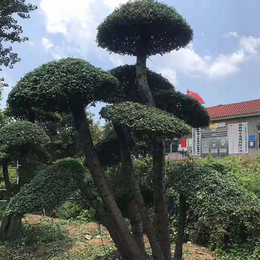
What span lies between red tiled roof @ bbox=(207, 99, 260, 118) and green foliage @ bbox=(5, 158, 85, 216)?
11003 mm

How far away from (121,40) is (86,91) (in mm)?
1203

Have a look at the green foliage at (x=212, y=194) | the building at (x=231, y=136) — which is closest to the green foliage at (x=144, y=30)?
the green foliage at (x=212, y=194)

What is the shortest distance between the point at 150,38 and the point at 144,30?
157 mm

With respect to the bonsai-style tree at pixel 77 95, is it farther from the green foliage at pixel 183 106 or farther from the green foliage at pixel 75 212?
the green foliage at pixel 75 212

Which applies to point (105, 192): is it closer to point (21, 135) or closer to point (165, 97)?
point (165, 97)

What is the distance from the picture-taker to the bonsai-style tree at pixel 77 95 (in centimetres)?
309

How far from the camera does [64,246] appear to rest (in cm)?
631

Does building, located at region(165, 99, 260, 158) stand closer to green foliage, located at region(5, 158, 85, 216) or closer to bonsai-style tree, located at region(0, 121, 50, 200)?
bonsai-style tree, located at region(0, 121, 50, 200)

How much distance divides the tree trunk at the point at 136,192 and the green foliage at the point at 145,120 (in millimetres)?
702

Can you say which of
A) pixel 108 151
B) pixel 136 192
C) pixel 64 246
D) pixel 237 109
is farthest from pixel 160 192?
pixel 237 109

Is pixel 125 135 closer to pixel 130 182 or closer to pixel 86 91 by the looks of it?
pixel 130 182

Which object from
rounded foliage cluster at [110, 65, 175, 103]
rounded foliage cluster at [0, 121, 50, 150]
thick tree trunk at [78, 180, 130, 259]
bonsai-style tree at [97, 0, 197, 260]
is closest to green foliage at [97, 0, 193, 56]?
bonsai-style tree at [97, 0, 197, 260]

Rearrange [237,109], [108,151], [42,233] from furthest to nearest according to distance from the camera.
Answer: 1. [237,109]
2. [42,233]
3. [108,151]

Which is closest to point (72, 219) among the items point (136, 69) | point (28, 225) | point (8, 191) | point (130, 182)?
point (28, 225)
